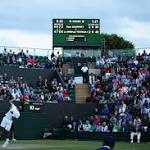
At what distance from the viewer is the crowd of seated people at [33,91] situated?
35.3 meters

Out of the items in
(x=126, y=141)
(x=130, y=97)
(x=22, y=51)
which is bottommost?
(x=126, y=141)

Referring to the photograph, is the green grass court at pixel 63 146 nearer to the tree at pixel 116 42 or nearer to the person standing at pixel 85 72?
the person standing at pixel 85 72

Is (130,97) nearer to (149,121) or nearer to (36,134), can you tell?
(149,121)

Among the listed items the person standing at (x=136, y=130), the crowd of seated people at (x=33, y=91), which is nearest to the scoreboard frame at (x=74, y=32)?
the crowd of seated people at (x=33, y=91)

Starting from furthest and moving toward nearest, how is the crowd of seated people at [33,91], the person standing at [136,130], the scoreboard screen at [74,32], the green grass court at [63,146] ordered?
the scoreboard screen at [74,32]
the crowd of seated people at [33,91]
the person standing at [136,130]
the green grass court at [63,146]

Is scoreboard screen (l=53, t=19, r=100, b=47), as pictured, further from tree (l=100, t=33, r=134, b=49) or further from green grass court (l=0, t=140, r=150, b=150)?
tree (l=100, t=33, r=134, b=49)

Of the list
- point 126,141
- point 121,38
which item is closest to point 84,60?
point 126,141

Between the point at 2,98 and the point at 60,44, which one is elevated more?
the point at 60,44

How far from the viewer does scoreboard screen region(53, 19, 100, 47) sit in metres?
46.4

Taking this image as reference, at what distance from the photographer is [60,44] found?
46.4m

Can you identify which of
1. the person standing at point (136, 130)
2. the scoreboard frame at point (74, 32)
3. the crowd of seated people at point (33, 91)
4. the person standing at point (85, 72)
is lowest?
the person standing at point (136, 130)

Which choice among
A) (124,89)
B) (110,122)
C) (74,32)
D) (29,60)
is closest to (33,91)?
(29,60)

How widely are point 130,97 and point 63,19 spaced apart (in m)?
11.9

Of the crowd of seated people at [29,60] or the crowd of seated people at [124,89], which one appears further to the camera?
the crowd of seated people at [29,60]
